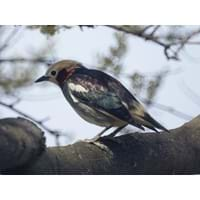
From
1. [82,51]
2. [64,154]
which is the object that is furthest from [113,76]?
[64,154]

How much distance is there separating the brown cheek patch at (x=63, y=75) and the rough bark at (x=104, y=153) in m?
0.25

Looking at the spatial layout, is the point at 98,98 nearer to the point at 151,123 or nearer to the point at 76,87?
the point at 76,87

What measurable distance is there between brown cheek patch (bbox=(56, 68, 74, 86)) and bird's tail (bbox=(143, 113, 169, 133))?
269mm

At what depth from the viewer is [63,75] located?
1398mm

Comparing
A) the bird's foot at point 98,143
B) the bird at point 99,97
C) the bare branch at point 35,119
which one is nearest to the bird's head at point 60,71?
the bird at point 99,97

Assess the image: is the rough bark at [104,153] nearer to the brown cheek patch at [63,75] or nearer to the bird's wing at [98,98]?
the bird's wing at [98,98]

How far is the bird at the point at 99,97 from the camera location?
136 cm

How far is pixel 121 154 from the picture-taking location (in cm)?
119

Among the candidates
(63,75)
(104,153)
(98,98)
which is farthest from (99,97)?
(104,153)
